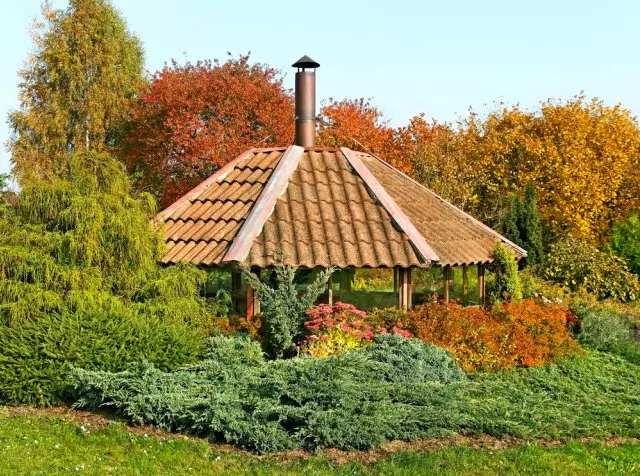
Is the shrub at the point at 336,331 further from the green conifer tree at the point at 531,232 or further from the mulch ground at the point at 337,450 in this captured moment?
the green conifer tree at the point at 531,232

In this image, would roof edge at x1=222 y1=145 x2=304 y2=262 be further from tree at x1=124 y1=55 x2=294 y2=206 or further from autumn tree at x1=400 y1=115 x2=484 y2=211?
autumn tree at x1=400 y1=115 x2=484 y2=211

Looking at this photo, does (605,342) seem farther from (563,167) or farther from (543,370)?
(563,167)

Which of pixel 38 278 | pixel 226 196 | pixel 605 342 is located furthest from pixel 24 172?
pixel 605 342

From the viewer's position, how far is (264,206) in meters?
14.6

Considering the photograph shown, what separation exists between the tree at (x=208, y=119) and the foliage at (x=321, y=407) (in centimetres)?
1849

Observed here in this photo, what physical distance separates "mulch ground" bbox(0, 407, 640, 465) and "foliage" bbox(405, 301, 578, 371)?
3.53 metres

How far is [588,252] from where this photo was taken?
25094mm

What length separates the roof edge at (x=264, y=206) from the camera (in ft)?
45.0

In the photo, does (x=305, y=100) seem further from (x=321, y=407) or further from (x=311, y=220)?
(x=321, y=407)

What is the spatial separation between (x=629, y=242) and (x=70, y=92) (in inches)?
997

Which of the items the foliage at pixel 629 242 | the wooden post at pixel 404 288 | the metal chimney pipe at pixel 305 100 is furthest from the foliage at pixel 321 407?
the foliage at pixel 629 242

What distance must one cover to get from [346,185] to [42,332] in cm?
673

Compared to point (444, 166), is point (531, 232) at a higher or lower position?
lower

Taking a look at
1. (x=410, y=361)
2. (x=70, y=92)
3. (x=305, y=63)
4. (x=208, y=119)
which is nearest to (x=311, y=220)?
(x=305, y=63)
